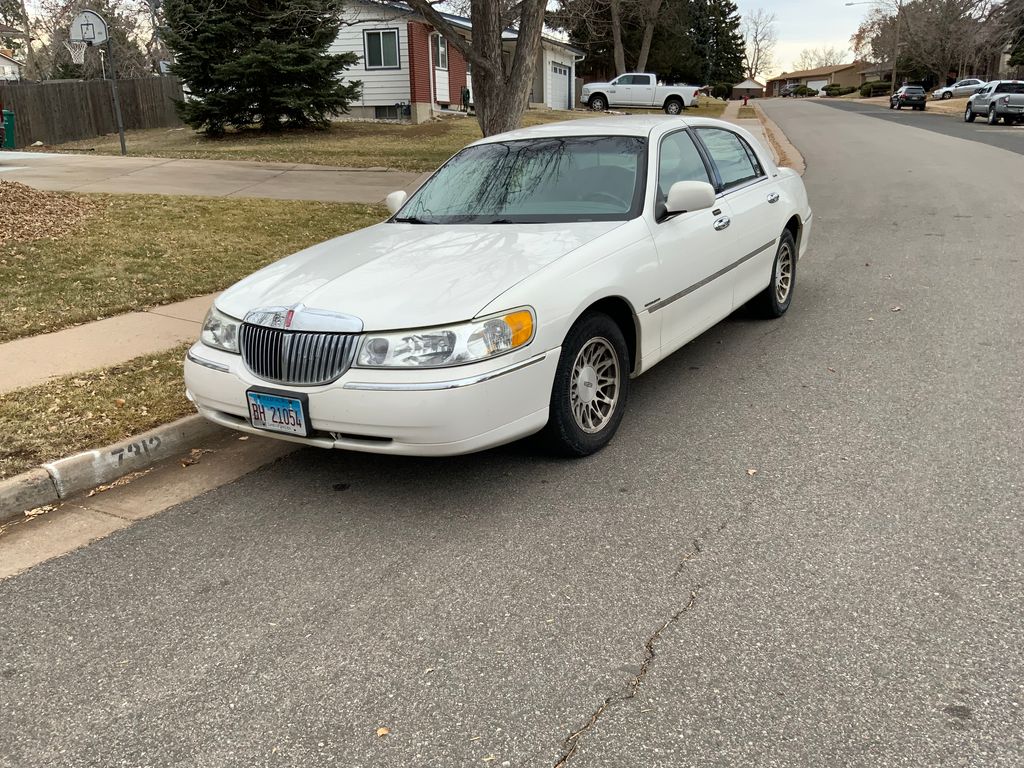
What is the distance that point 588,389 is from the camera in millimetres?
4348

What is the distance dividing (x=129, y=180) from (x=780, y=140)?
18653 millimetres

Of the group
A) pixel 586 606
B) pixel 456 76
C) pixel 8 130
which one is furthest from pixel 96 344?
pixel 456 76

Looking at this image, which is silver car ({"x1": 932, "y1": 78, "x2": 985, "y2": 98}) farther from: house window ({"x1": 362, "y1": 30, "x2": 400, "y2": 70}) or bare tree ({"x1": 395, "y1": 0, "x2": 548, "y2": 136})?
bare tree ({"x1": 395, "y1": 0, "x2": 548, "y2": 136})

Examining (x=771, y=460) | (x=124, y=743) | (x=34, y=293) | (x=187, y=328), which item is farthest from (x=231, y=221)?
(x=124, y=743)

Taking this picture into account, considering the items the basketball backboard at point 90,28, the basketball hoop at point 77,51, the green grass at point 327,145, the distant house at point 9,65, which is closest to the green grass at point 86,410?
the green grass at point 327,145

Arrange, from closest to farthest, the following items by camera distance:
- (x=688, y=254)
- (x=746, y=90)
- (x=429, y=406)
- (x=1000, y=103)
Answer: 1. (x=429, y=406)
2. (x=688, y=254)
3. (x=1000, y=103)
4. (x=746, y=90)

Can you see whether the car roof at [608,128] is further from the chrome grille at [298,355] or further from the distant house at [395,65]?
the distant house at [395,65]

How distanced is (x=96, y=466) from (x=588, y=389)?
2545mm

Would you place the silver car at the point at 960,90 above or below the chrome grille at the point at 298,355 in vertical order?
above

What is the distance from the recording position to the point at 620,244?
4.46m

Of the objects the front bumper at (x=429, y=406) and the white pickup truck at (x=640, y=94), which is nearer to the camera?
the front bumper at (x=429, y=406)

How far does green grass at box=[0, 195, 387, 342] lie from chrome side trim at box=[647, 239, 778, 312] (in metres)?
4.64

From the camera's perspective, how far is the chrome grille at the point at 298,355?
12.3 ft

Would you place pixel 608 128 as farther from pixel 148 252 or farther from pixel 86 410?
pixel 148 252
